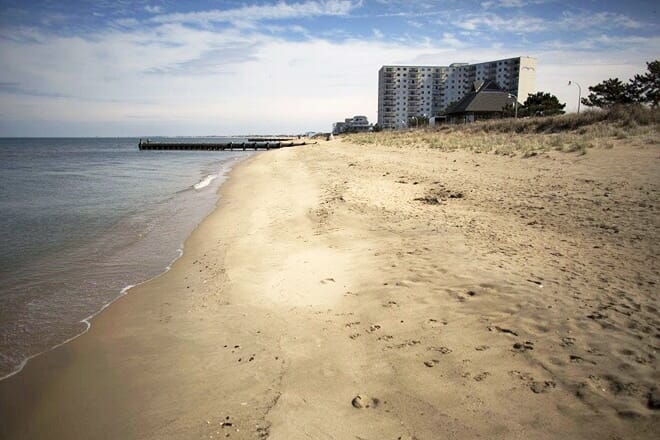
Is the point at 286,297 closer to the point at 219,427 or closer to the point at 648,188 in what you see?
the point at 219,427

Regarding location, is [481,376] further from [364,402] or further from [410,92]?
[410,92]

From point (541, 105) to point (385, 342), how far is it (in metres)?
53.4

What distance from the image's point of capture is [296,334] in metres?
4.07

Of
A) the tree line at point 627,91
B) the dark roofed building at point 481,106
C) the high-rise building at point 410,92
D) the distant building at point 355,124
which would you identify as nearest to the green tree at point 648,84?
the tree line at point 627,91

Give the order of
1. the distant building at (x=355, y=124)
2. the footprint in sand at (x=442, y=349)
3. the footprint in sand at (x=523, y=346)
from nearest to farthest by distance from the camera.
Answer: the footprint in sand at (x=523, y=346) → the footprint in sand at (x=442, y=349) → the distant building at (x=355, y=124)

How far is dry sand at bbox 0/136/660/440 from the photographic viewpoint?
2771 mm

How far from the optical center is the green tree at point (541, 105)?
1831 inches

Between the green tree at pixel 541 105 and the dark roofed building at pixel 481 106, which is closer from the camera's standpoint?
the green tree at pixel 541 105

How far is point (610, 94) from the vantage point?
132ft

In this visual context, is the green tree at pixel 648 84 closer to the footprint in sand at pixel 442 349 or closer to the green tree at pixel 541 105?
the green tree at pixel 541 105

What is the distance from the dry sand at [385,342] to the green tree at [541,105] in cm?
4587

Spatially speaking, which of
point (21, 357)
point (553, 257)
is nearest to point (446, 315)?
point (553, 257)

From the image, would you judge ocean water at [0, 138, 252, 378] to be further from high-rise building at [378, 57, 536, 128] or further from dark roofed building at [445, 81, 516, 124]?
high-rise building at [378, 57, 536, 128]

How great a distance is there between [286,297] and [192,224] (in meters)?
6.64
